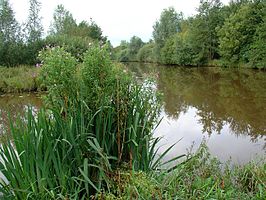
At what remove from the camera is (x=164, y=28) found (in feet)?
163

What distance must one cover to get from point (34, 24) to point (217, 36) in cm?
2068

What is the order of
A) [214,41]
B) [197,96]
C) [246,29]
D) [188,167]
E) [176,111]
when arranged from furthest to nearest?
[214,41]
[246,29]
[197,96]
[176,111]
[188,167]

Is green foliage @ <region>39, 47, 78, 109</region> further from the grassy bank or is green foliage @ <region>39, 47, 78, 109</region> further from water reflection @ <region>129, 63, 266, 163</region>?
the grassy bank

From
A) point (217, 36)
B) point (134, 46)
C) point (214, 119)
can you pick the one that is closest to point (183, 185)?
point (214, 119)

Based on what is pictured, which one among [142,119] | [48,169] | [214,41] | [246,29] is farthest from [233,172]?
[214,41]

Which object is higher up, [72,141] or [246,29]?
[246,29]

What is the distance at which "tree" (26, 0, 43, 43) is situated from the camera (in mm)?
22447

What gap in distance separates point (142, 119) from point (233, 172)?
1.38 meters

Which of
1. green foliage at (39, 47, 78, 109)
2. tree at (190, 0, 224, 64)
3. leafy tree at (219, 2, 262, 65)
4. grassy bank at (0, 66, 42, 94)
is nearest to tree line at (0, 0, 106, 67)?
grassy bank at (0, 66, 42, 94)

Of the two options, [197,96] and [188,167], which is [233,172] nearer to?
[188,167]

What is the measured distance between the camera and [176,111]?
1004cm

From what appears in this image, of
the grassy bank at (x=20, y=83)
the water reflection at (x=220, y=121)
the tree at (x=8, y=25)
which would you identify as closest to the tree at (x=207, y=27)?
the tree at (x=8, y=25)

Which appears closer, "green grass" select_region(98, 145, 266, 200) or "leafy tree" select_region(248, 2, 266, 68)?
"green grass" select_region(98, 145, 266, 200)

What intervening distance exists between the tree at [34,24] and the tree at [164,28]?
27.0 meters
